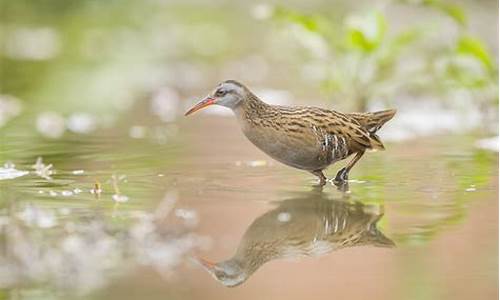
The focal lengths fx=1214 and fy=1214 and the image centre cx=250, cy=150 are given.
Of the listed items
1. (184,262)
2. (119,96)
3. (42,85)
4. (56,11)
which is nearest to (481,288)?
(184,262)

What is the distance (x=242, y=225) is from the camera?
575cm

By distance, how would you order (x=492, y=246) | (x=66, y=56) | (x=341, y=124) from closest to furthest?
(x=492, y=246) < (x=341, y=124) < (x=66, y=56)

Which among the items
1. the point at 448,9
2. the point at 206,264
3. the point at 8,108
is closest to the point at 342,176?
the point at 206,264

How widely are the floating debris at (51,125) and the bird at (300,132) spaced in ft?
7.99

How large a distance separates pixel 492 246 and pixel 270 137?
2150 millimetres

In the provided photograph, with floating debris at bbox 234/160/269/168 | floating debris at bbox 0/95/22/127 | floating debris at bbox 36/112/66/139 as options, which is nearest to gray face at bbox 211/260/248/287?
floating debris at bbox 234/160/269/168

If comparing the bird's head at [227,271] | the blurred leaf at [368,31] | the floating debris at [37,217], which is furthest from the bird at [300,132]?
the blurred leaf at [368,31]

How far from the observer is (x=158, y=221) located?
18.3 ft

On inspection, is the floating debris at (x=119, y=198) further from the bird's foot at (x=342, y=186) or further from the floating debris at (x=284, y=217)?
the bird's foot at (x=342, y=186)

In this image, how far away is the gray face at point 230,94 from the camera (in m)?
7.36

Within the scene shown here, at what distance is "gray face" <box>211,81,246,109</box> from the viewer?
736cm

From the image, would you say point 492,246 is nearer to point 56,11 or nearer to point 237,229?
point 237,229

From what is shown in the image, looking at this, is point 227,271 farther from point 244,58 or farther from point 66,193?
point 244,58

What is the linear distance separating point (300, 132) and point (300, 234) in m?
1.66
